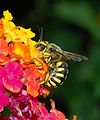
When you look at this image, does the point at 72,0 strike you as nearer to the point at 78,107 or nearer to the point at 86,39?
the point at 86,39

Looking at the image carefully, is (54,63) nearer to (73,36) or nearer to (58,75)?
(58,75)

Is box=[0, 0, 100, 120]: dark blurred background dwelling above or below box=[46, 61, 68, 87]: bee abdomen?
above

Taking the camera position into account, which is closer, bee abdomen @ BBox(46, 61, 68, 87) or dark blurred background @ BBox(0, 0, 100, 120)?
bee abdomen @ BBox(46, 61, 68, 87)

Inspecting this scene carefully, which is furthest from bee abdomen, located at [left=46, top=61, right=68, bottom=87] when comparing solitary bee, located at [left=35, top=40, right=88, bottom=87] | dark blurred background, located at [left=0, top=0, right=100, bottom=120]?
dark blurred background, located at [left=0, top=0, right=100, bottom=120]

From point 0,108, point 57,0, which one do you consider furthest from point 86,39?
point 0,108

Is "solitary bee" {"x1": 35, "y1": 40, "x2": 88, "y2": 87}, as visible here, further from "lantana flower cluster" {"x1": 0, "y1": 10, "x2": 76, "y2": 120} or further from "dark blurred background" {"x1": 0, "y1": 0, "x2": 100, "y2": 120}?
"dark blurred background" {"x1": 0, "y1": 0, "x2": 100, "y2": 120}

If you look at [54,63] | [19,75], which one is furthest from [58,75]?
[19,75]

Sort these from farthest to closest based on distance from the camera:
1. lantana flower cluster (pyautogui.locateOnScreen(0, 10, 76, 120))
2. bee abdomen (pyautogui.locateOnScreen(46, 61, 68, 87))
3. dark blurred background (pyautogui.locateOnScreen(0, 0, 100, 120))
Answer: dark blurred background (pyautogui.locateOnScreen(0, 0, 100, 120))
bee abdomen (pyautogui.locateOnScreen(46, 61, 68, 87))
lantana flower cluster (pyautogui.locateOnScreen(0, 10, 76, 120))

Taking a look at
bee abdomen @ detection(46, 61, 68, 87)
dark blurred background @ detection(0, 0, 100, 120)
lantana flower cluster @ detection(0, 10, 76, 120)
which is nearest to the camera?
lantana flower cluster @ detection(0, 10, 76, 120)
